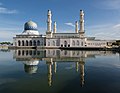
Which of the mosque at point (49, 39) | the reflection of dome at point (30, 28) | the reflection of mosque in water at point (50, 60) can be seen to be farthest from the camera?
the reflection of dome at point (30, 28)

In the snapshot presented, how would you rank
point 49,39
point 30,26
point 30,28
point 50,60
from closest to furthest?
point 50,60 → point 49,39 → point 30,26 → point 30,28

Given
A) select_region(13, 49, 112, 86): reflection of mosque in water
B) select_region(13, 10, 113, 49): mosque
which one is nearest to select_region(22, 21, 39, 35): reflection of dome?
select_region(13, 10, 113, 49): mosque

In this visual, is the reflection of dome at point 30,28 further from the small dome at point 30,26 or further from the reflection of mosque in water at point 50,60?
the reflection of mosque in water at point 50,60

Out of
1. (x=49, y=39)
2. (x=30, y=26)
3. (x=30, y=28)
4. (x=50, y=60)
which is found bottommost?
(x=50, y=60)

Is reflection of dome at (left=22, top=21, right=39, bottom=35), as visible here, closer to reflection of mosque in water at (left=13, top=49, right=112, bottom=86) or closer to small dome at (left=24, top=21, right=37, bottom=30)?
small dome at (left=24, top=21, right=37, bottom=30)

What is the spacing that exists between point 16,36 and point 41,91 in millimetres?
72714

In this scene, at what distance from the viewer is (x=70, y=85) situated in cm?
1002

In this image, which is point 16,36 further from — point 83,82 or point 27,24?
point 83,82

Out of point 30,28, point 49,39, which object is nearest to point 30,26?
point 30,28

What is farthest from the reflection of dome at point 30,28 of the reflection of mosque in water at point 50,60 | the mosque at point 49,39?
the reflection of mosque in water at point 50,60

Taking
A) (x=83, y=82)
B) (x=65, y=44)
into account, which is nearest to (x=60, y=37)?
(x=65, y=44)

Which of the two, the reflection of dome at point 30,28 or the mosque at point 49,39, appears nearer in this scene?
the mosque at point 49,39

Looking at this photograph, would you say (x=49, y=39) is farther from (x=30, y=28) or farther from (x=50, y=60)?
(x=50, y=60)

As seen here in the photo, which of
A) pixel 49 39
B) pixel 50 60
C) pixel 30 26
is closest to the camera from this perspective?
pixel 50 60
